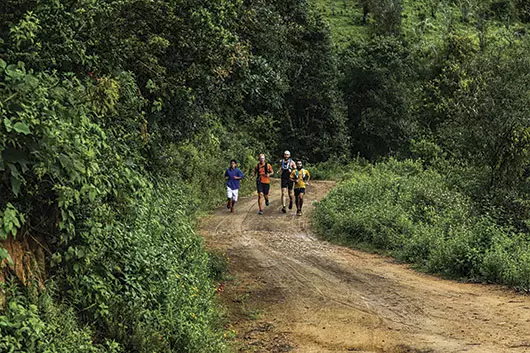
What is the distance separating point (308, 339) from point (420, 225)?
7337mm

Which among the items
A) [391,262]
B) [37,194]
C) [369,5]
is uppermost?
[369,5]

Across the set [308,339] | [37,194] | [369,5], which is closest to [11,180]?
[37,194]

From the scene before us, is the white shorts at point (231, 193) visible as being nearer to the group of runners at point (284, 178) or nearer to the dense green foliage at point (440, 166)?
the group of runners at point (284, 178)

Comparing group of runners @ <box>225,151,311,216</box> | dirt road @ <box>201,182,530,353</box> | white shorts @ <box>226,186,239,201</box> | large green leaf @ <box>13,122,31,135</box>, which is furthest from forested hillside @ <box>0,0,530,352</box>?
group of runners @ <box>225,151,311,216</box>

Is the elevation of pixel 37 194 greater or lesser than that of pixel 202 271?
greater

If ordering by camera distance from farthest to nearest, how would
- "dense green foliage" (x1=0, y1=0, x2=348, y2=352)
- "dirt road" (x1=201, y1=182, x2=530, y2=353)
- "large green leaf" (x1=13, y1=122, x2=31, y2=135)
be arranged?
"dirt road" (x1=201, y1=182, x2=530, y2=353) → "dense green foliage" (x1=0, y1=0, x2=348, y2=352) → "large green leaf" (x1=13, y1=122, x2=31, y2=135)

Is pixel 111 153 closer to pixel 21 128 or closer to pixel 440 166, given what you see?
pixel 21 128

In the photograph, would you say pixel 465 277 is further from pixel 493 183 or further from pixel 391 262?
pixel 493 183

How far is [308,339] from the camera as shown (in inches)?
310

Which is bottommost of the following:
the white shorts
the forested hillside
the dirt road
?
the dirt road

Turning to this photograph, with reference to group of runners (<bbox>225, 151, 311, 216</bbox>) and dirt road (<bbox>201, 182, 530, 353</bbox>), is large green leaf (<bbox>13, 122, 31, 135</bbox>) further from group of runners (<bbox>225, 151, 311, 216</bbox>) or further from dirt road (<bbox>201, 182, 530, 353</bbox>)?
group of runners (<bbox>225, 151, 311, 216</bbox>)

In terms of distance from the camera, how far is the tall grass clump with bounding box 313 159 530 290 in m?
11.1

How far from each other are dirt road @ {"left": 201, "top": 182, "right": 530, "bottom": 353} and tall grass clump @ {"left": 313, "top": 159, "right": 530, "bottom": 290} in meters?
0.56

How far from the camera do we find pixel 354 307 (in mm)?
9070
